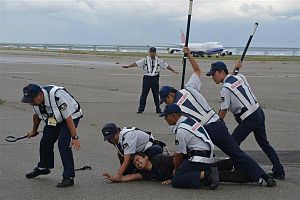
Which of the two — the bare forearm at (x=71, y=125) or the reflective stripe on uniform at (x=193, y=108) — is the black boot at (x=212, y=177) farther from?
the bare forearm at (x=71, y=125)

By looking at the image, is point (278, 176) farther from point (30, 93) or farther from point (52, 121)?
point (30, 93)

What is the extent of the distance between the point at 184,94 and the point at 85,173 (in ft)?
6.14

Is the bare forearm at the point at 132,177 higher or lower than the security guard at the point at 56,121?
lower

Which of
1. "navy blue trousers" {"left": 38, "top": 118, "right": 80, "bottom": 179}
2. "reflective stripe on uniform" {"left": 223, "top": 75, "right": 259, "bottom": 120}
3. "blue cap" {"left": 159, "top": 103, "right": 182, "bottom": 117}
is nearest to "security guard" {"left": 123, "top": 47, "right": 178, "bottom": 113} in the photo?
"reflective stripe on uniform" {"left": 223, "top": 75, "right": 259, "bottom": 120}

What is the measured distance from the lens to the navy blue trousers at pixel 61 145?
7.09 m

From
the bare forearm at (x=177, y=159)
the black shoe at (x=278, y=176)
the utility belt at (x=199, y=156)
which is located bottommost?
the black shoe at (x=278, y=176)

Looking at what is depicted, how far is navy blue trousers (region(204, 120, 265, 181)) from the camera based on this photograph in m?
7.20

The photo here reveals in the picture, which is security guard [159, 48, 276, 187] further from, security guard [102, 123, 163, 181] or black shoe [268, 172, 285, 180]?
security guard [102, 123, 163, 181]

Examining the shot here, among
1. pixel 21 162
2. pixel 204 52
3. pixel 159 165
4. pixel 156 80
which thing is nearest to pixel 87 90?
pixel 156 80

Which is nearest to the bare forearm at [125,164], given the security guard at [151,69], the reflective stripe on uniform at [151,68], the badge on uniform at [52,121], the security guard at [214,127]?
the security guard at [214,127]

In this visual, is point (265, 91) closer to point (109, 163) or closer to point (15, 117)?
point (15, 117)

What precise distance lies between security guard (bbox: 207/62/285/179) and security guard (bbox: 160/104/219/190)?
750mm

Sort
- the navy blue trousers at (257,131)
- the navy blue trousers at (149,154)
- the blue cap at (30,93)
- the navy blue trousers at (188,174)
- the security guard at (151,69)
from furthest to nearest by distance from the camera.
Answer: the security guard at (151,69) → the navy blue trousers at (257,131) → the navy blue trousers at (149,154) → the navy blue trousers at (188,174) → the blue cap at (30,93)

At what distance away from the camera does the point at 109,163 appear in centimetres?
849
